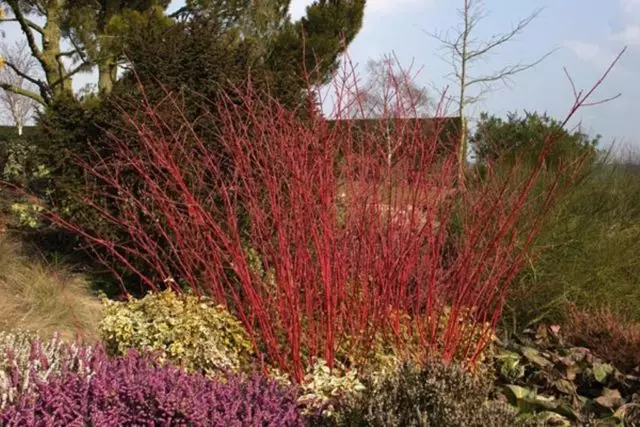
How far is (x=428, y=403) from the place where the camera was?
289cm

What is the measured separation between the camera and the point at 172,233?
6477 millimetres

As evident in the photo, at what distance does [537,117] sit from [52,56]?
876 centimetres

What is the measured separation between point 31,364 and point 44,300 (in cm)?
293

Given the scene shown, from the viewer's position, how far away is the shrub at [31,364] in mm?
3234

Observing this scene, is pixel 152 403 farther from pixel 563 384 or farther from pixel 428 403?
pixel 563 384

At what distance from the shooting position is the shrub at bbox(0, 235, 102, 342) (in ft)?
19.0

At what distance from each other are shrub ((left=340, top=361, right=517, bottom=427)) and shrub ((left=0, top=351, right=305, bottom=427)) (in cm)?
29

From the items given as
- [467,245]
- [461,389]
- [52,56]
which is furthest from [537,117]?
[461,389]

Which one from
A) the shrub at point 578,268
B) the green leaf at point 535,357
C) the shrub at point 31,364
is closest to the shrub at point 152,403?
the shrub at point 31,364

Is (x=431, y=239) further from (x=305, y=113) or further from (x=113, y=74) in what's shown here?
(x=113, y=74)

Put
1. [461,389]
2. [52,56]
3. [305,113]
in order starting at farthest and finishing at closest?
[52,56]
[305,113]
[461,389]

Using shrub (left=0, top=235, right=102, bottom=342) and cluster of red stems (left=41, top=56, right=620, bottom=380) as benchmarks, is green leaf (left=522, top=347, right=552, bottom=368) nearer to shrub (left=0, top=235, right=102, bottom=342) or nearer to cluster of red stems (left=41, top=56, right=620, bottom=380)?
cluster of red stems (left=41, top=56, right=620, bottom=380)

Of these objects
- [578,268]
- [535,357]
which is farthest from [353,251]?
[578,268]

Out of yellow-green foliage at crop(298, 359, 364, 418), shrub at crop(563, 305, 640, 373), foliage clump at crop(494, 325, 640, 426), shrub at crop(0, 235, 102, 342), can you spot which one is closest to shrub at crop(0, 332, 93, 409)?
yellow-green foliage at crop(298, 359, 364, 418)
